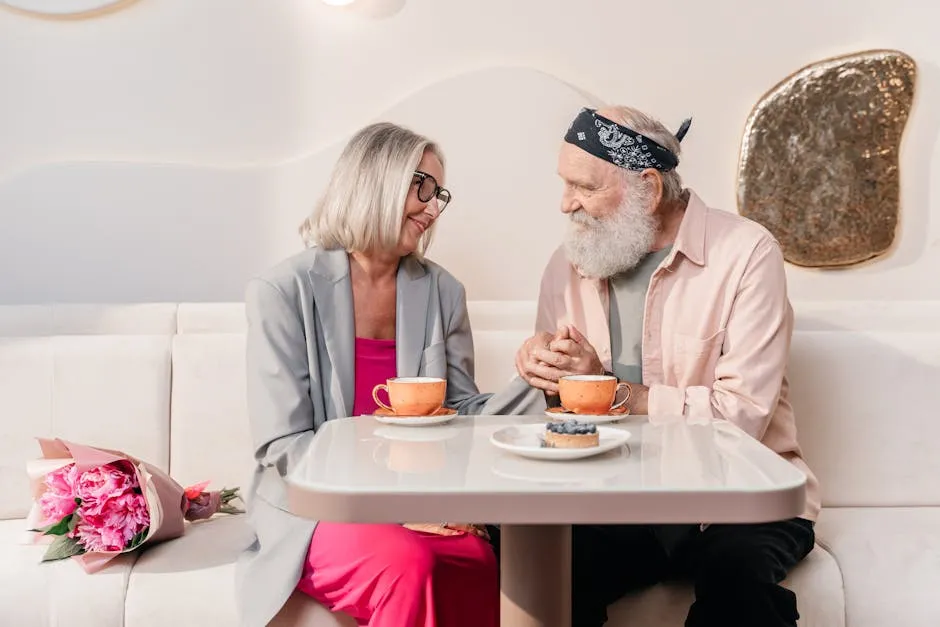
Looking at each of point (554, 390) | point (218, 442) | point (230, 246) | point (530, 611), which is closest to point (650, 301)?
point (554, 390)

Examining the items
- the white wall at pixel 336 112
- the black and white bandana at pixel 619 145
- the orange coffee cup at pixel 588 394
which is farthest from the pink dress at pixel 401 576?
the white wall at pixel 336 112

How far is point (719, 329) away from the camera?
2314mm

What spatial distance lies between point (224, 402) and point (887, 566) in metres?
1.62

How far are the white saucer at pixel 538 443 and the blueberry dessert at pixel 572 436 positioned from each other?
16mm

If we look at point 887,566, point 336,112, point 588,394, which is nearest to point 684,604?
point 887,566

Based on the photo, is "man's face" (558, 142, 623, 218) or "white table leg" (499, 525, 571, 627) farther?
"man's face" (558, 142, 623, 218)

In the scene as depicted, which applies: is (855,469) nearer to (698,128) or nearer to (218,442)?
(698,128)

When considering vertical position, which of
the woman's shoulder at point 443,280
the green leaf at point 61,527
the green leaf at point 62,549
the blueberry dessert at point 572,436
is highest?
the woman's shoulder at point 443,280

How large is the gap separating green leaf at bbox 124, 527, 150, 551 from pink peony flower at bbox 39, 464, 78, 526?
151 mm

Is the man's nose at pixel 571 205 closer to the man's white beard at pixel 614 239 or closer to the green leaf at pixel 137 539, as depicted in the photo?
the man's white beard at pixel 614 239

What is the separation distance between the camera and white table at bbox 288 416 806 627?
49.9 inches

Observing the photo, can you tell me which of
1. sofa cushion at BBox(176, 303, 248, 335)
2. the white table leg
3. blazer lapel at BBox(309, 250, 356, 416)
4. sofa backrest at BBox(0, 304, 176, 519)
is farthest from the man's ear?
sofa backrest at BBox(0, 304, 176, 519)

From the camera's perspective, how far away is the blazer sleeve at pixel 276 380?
6.92ft

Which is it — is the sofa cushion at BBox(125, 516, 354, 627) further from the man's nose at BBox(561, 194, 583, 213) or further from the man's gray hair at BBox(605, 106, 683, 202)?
the man's gray hair at BBox(605, 106, 683, 202)
